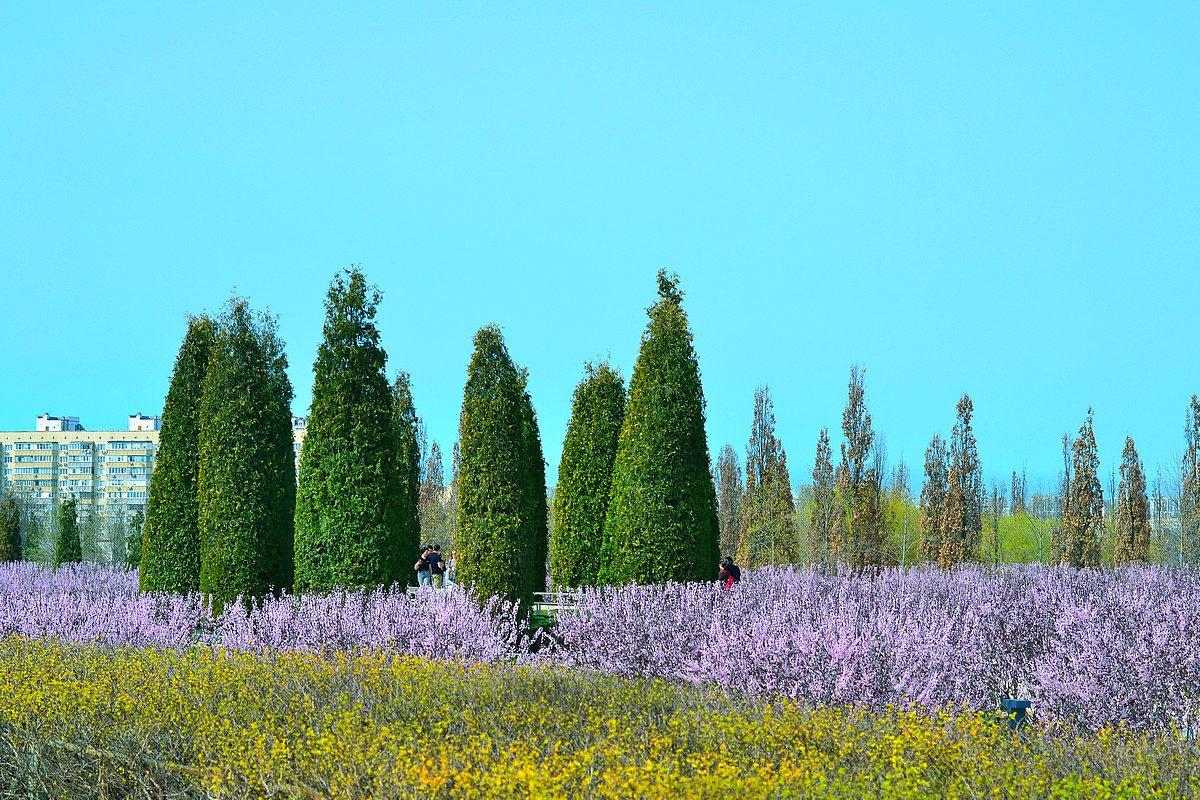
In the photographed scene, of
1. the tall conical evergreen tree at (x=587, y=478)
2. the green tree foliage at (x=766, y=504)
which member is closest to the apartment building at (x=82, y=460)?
the green tree foliage at (x=766, y=504)

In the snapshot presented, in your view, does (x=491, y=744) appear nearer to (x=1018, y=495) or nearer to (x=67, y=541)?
(x=67, y=541)

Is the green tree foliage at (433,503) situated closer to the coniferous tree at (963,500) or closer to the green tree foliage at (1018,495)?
the coniferous tree at (963,500)

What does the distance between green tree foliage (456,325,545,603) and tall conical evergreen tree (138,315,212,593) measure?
502 cm

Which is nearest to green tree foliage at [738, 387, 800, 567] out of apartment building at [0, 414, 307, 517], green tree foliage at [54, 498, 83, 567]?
green tree foliage at [54, 498, 83, 567]

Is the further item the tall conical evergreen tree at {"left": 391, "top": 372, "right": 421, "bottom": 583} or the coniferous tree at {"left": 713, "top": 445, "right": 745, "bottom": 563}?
the coniferous tree at {"left": 713, "top": 445, "right": 745, "bottom": 563}

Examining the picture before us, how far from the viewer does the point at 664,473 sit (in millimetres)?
13500

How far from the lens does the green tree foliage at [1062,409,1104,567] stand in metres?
26.3

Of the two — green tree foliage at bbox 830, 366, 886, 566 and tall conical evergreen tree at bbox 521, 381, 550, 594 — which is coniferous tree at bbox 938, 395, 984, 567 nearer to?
green tree foliage at bbox 830, 366, 886, 566

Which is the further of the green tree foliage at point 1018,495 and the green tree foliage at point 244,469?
the green tree foliage at point 1018,495

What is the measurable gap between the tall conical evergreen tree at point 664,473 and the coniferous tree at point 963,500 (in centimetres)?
1548

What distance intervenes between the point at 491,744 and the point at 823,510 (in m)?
21.5

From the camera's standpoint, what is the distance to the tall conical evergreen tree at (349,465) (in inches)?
522

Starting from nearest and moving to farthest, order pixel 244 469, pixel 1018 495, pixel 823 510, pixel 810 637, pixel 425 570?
pixel 810 637 → pixel 244 469 → pixel 425 570 → pixel 823 510 → pixel 1018 495

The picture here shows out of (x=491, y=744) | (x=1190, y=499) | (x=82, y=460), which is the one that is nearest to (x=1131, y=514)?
(x=1190, y=499)
